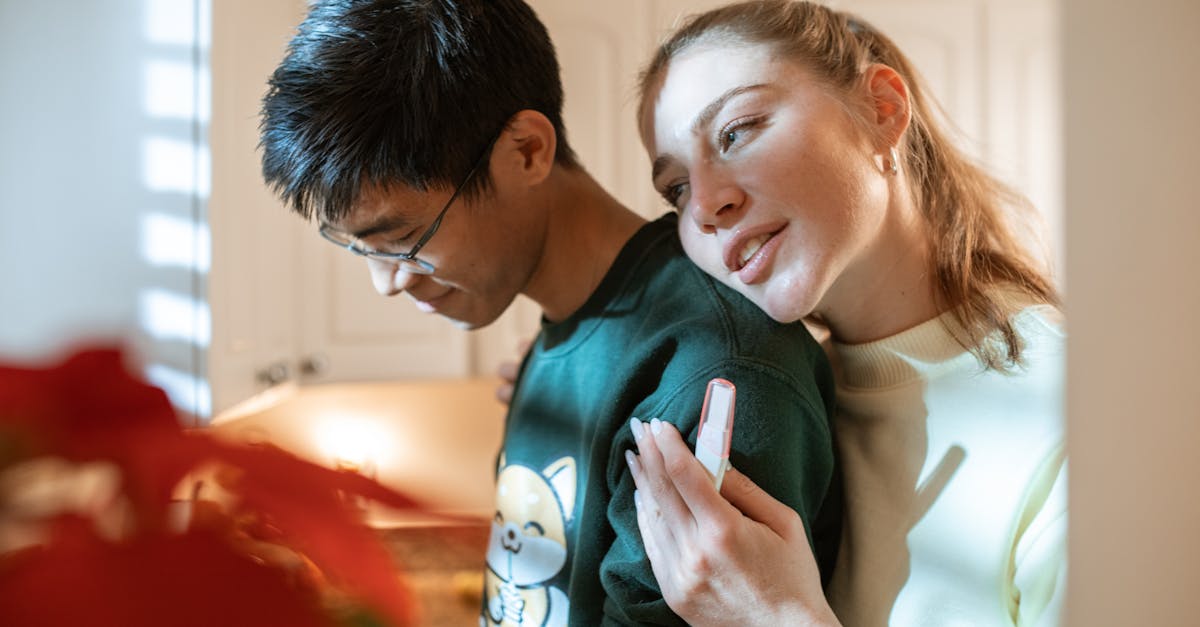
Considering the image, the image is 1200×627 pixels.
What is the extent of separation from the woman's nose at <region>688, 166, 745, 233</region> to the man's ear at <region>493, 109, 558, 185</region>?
0.43ft

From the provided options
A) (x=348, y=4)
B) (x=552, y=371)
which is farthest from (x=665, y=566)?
(x=348, y=4)

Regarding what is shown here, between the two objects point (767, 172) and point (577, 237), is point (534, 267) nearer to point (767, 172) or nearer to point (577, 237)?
point (577, 237)

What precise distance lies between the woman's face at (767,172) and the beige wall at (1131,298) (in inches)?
9.3

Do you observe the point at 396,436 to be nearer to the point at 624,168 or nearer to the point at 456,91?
the point at 456,91

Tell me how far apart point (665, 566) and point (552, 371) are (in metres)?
0.19

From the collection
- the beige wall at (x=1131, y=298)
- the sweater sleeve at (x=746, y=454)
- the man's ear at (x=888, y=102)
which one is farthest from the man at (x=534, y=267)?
the beige wall at (x=1131, y=298)

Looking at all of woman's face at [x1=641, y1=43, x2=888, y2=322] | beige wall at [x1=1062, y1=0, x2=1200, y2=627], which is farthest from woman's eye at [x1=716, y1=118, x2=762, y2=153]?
beige wall at [x1=1062, y1=0, x2=1200, y2=627]

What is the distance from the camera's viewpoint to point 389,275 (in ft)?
1.46

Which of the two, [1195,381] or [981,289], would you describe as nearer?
[1195,381]

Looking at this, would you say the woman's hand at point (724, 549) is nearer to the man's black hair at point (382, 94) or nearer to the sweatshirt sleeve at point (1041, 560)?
the sweatshirt sleeve at point (1041, 560)

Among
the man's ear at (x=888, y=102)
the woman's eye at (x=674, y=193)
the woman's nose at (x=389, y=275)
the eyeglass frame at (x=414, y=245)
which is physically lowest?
the woman's nose at (x=389, y=275)

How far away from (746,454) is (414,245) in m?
0.22

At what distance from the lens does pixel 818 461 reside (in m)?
0.35

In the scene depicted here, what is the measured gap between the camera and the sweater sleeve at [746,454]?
0.32 metres
